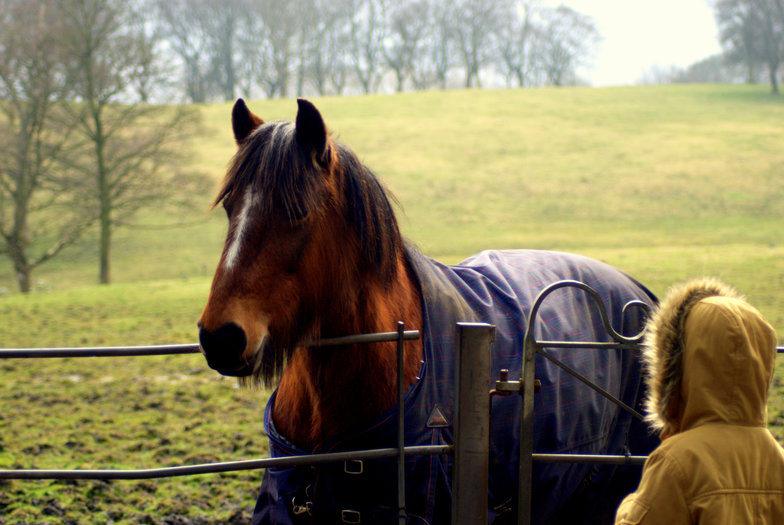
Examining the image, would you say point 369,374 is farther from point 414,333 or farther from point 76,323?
point 76,323

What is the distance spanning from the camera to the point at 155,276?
20.7 meters

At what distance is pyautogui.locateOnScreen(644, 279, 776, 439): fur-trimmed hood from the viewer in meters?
1.47

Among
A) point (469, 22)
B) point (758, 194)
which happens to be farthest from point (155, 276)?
point (469, 22)

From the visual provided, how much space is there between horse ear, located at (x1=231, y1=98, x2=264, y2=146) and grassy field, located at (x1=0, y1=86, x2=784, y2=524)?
13.8 inches

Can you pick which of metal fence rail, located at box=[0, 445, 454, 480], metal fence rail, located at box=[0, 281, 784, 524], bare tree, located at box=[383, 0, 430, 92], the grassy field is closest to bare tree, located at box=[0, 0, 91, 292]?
the grassy field

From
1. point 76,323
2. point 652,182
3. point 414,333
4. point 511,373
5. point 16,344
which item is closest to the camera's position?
point 414,333

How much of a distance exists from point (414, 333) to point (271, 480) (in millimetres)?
763

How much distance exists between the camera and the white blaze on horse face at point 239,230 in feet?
6.27

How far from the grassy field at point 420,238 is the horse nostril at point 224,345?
3.28 ft

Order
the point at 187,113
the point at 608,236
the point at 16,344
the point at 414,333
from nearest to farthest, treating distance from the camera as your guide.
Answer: the point at 414,333, the point at 16,344, the point at 187,113, the point at 608,236

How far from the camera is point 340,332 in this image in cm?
217

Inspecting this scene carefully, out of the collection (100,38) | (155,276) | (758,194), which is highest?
(100,38)

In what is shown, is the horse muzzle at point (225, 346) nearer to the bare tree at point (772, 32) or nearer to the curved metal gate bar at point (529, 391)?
the curved metal gate bar at point (529, 391)

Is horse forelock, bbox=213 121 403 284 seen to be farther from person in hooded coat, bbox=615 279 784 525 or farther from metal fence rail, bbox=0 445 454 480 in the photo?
person in hooded coat, bbox=615 279 784 525
